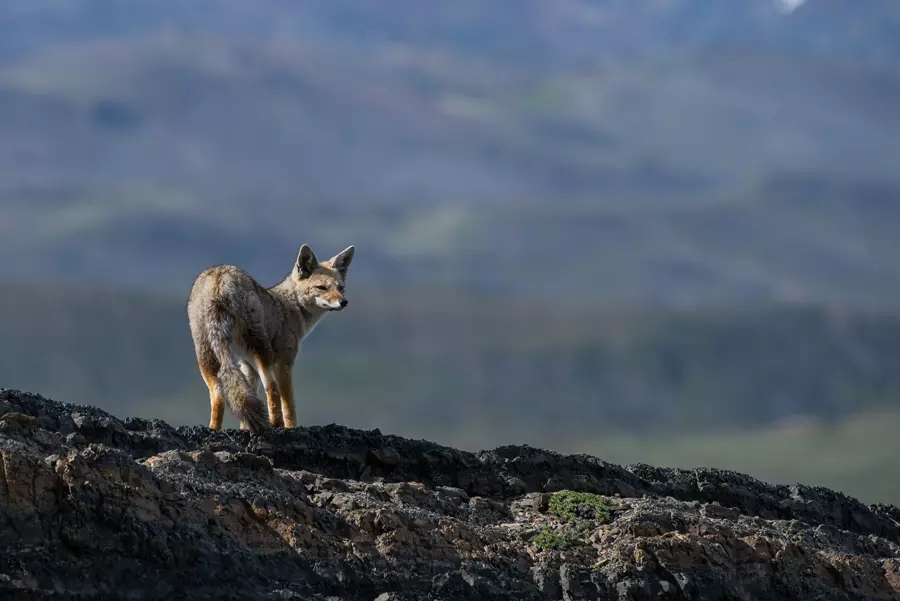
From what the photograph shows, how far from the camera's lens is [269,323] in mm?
21422

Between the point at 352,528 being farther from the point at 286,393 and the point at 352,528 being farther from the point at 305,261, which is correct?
the point at 305,261

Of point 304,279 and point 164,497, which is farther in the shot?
point 304,279

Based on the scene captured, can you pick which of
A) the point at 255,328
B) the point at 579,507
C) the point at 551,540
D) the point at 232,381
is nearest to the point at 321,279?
the point at 255,328

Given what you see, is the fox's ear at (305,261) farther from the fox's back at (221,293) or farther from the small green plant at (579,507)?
the small green plant at (579,507)

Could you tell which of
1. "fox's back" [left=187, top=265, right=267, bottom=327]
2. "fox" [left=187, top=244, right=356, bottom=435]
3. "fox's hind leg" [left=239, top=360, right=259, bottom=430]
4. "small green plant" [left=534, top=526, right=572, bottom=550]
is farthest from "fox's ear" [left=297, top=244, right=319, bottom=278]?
"small green plant" [left=534, top=526, right=572, bottom=550]

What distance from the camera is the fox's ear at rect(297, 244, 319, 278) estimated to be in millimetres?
22797

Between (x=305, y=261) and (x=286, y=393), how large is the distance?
2839 mm

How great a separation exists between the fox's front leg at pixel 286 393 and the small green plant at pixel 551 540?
614cm

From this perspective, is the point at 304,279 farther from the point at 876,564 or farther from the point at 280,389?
the point at 876,564

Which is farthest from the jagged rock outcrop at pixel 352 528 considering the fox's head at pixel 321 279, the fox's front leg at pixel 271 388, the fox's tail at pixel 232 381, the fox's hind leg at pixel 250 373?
the fox's head at pixel 321 279

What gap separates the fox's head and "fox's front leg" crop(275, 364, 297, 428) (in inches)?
63.1

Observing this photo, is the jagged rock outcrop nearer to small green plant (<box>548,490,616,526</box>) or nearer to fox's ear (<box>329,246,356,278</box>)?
small green plant (<box>548,490,616,526</box>)

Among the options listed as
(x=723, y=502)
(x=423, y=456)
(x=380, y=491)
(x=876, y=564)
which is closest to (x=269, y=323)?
(x=423, y=456)

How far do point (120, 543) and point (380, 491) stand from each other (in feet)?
13.0
